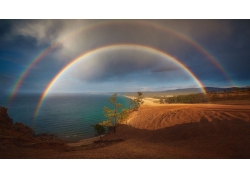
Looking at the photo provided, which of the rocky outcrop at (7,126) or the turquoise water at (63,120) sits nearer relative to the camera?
the rocky outcrop at (7,126)

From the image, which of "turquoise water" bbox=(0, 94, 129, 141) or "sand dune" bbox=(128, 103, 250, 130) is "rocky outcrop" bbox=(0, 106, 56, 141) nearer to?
"turquoise water" bbox=(0, 94, 129, 141)

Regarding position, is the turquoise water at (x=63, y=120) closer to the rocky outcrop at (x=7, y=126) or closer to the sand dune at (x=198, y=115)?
the rocky outcrop at (x=7, y=126)

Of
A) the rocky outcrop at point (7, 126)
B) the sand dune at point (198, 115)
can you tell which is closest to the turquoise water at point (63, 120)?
the rocky outcrop at point (7, 126)

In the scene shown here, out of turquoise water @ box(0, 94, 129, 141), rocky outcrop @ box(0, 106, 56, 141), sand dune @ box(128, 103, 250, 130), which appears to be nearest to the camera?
sand dune @ box(128, 103, 250, 130)

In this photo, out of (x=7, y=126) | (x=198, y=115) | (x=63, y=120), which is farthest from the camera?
(x=63, y=120)

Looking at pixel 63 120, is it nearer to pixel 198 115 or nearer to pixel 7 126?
pixel 7 126

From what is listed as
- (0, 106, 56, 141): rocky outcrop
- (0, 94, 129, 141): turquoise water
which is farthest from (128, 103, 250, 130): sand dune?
(0, 94, 129, 141): turquoise water

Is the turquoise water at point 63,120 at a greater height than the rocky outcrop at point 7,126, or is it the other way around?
the rocky outcrop at point 7,126

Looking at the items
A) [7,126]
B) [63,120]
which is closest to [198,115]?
[7,126]

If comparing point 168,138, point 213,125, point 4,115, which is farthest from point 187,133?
point 4,115

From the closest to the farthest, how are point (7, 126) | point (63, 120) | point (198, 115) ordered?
point (198, 115) → point (7, 126) → point (63, 120)

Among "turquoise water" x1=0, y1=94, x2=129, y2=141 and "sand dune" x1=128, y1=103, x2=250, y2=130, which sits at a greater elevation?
"sand dune" x1=128, y1=103, x2=250, y2=130
